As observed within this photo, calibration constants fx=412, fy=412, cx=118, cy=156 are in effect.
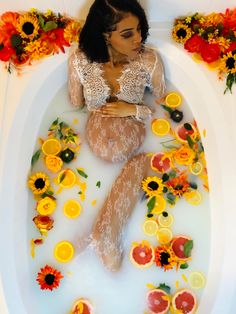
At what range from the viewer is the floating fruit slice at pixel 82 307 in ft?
5.99

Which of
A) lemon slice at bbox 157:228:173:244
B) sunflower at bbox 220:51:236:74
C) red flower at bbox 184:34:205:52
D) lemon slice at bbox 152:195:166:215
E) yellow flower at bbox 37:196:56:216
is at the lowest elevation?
lemon slice at bbox 157:228:173:244

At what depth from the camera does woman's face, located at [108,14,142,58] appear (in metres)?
1.61

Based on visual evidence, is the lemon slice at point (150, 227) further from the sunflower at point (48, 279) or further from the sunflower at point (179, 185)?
the sunflower at point (48, 279)

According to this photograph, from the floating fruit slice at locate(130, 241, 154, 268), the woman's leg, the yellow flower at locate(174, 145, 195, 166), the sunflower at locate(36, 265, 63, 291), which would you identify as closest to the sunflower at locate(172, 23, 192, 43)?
the yellow flower at locate(174, 145, 195, 166)

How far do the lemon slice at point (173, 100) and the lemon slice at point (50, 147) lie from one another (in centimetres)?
60

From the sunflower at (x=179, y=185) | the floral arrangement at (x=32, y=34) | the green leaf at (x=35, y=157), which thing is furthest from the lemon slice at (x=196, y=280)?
the floral arrangement at (x=32, y=34)

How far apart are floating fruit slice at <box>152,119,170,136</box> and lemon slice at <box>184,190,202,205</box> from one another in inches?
13.0

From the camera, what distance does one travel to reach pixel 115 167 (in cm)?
203

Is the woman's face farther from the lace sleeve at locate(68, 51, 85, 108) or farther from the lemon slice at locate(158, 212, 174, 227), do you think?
the lemon slice at locate(158, 212, 174, 227)

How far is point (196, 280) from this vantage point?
185cm

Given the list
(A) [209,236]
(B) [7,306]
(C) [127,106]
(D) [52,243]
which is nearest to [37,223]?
(D) [52,243]

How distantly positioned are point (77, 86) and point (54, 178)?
0.47 m

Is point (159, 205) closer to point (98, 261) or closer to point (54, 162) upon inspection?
point (98, 261)

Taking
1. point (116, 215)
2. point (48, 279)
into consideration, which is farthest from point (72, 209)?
point (48, 279)
